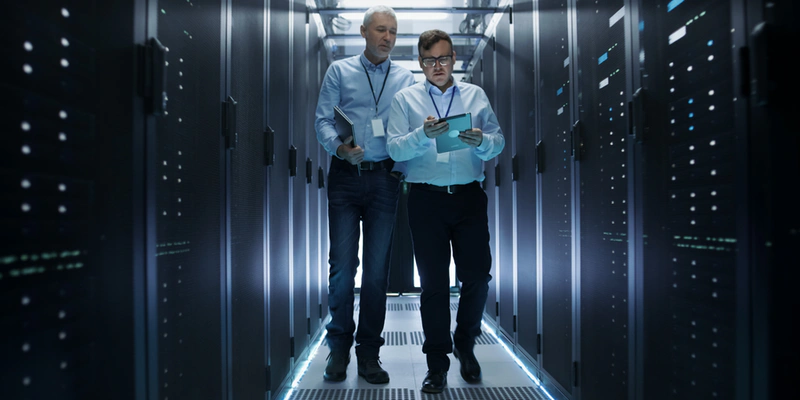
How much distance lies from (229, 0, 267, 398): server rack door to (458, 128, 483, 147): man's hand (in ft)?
2.80

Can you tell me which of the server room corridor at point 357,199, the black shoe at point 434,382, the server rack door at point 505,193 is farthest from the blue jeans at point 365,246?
the server rack door at point 505,193

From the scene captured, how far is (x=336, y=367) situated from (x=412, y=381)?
39 centimetres

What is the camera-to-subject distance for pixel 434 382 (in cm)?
229

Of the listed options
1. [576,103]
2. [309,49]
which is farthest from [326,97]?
[576,103]

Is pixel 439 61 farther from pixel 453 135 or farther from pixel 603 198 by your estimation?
pixel 603 198

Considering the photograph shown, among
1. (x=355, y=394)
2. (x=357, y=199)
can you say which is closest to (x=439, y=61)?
(x=357, y=199)

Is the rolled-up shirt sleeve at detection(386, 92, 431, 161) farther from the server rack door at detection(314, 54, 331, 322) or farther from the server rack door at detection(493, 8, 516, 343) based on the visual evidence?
the server rack door at detection(314, 54, 331, 322)

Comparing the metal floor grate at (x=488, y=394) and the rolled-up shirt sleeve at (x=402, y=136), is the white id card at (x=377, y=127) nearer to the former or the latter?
the rolled-up shirt sleeve at (x=402, y=136)

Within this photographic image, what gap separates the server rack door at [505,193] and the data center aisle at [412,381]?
29 centimetres

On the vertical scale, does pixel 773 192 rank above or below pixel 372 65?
below

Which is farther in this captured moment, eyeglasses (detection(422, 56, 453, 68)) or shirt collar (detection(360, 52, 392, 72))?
shirt collar (detection(360, 52, 392, 72))

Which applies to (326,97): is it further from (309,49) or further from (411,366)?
A: (411,366)

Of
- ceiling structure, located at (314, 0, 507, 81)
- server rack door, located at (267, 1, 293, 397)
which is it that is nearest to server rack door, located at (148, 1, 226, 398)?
server rack door, located at (267, 1, 293, 397)

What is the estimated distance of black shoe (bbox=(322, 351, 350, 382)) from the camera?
2.45 metres
